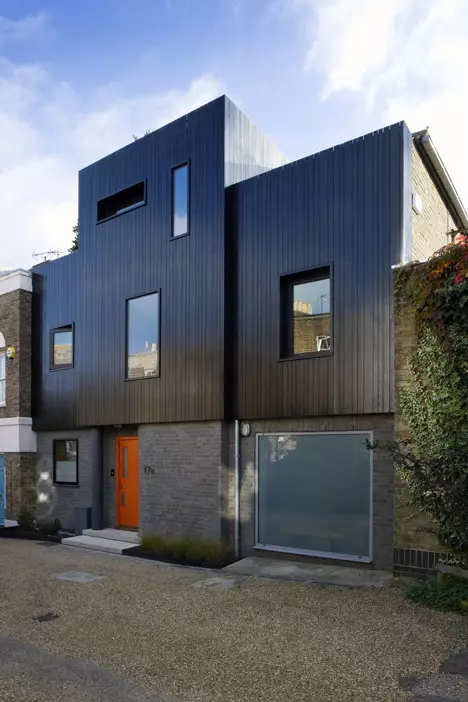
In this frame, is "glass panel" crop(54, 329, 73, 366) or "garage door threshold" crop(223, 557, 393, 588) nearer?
"garage door threshold" crop(223, 557, 393, 588)

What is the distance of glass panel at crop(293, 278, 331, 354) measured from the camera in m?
10.2

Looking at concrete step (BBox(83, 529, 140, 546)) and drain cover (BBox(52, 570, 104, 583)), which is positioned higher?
drain cover (BBox(52, 570, 104, 583))

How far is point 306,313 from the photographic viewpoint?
34.4 ft

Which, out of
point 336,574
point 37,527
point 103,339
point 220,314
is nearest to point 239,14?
point 220,314

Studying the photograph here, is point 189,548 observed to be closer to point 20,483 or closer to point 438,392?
point 438,392

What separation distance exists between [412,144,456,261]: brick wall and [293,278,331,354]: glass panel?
1723 millimetres

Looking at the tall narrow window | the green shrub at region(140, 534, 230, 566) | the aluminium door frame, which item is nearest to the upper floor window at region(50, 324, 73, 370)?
the tall narrow window

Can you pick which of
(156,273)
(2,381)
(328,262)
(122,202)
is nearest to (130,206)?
(122,202)

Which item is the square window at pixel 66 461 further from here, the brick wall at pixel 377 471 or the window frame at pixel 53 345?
the brick wall at pixel 377 471

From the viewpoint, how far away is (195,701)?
4.82m

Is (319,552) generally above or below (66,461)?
below

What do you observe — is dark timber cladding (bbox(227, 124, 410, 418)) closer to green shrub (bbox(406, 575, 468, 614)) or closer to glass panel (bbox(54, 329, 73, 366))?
green shrub (bbox(406, 575, 468, 614))

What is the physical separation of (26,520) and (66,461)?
202 centimetres

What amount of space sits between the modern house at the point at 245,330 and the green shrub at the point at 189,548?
0.27m
